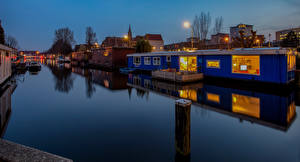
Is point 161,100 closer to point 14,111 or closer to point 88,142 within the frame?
point 88,142

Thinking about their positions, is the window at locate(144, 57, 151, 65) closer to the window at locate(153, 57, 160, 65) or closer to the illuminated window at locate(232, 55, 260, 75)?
the window at locate(153, 57, 160, 65)

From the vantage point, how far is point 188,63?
23781 millimetres

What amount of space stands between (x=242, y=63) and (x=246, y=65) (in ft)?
1.99

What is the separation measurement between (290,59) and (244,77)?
157 inches

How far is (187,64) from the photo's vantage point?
2359 cm

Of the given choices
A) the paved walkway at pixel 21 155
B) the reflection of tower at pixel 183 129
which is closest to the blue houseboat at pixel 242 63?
the reflection of tower at pixel 183 129

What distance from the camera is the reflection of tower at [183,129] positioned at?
446 cm

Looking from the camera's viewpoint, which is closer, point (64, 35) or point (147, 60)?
point (147, 60)

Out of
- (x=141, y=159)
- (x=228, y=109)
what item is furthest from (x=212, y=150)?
(x=228, y=109)

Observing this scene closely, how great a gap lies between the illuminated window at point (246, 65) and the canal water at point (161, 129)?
626 cm

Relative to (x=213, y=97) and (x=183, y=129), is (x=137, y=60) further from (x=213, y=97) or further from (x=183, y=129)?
(x=183, y=129)

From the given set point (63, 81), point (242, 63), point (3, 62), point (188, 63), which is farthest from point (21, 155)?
point (188, 63)

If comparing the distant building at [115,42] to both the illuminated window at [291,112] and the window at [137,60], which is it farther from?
the illuminated window at [291,112]

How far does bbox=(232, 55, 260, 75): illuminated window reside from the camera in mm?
16797
